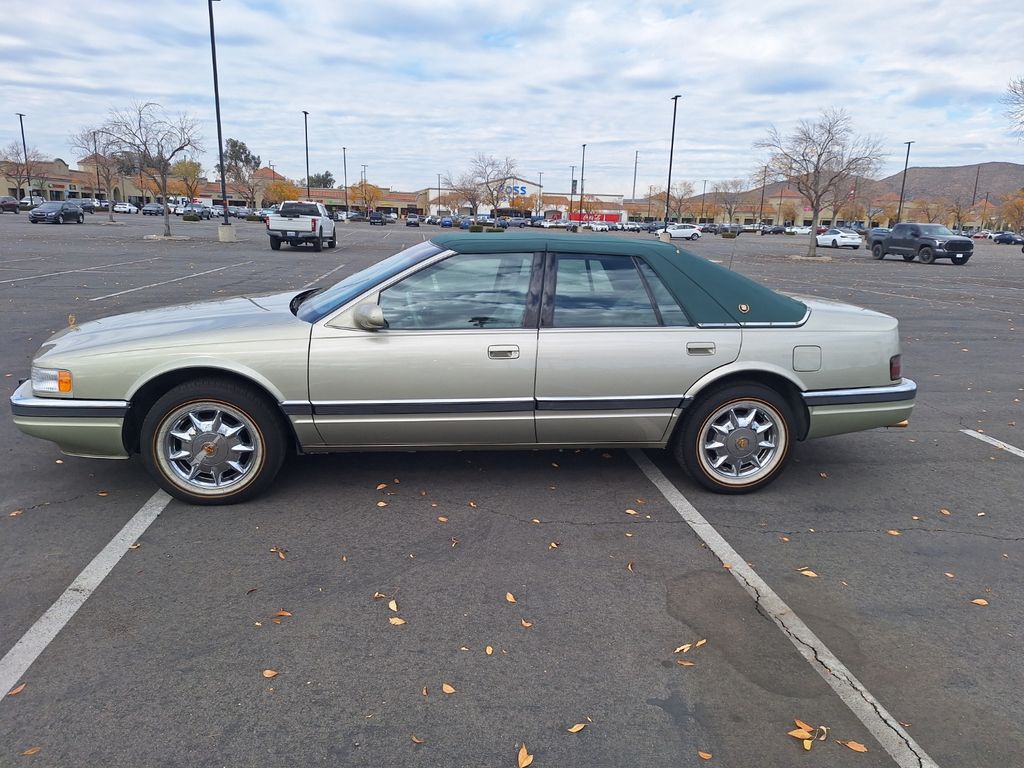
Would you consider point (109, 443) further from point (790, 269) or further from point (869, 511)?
point (790, 269)

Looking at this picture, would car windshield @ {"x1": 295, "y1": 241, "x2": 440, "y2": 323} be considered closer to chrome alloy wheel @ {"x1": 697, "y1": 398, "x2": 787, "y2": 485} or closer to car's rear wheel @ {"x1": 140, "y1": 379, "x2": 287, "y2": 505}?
car's rear wheel @ {"x1": 140, "y1": 379, "x2": 287, "y2": 505}

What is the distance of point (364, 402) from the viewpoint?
4.09 meters

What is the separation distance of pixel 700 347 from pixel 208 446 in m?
2.89

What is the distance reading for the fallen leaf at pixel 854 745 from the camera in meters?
2.45

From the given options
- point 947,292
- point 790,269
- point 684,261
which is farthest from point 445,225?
point 684,261

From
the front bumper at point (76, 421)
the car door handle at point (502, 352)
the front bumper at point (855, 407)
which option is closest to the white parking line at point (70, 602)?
the front bumper at point (76, 421)

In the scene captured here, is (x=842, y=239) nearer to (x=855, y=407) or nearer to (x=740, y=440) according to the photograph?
(x=855, y=407)

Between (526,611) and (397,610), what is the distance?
570 millimetres

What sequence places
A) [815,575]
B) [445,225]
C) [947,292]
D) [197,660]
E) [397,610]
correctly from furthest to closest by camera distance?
[445,225] < [947,292] < [815,575] < [397,610] < [197,660]

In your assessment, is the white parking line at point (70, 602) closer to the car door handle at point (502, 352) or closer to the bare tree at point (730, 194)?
the car door handle at point (502, 352)

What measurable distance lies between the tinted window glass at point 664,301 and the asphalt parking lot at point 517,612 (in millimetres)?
1094

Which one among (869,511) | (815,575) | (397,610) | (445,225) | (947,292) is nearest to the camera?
→ (397,610)

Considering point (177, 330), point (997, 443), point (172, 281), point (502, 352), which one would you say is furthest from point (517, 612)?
point (172, 281)

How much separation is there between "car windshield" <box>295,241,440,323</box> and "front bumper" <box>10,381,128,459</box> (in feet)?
3.80
